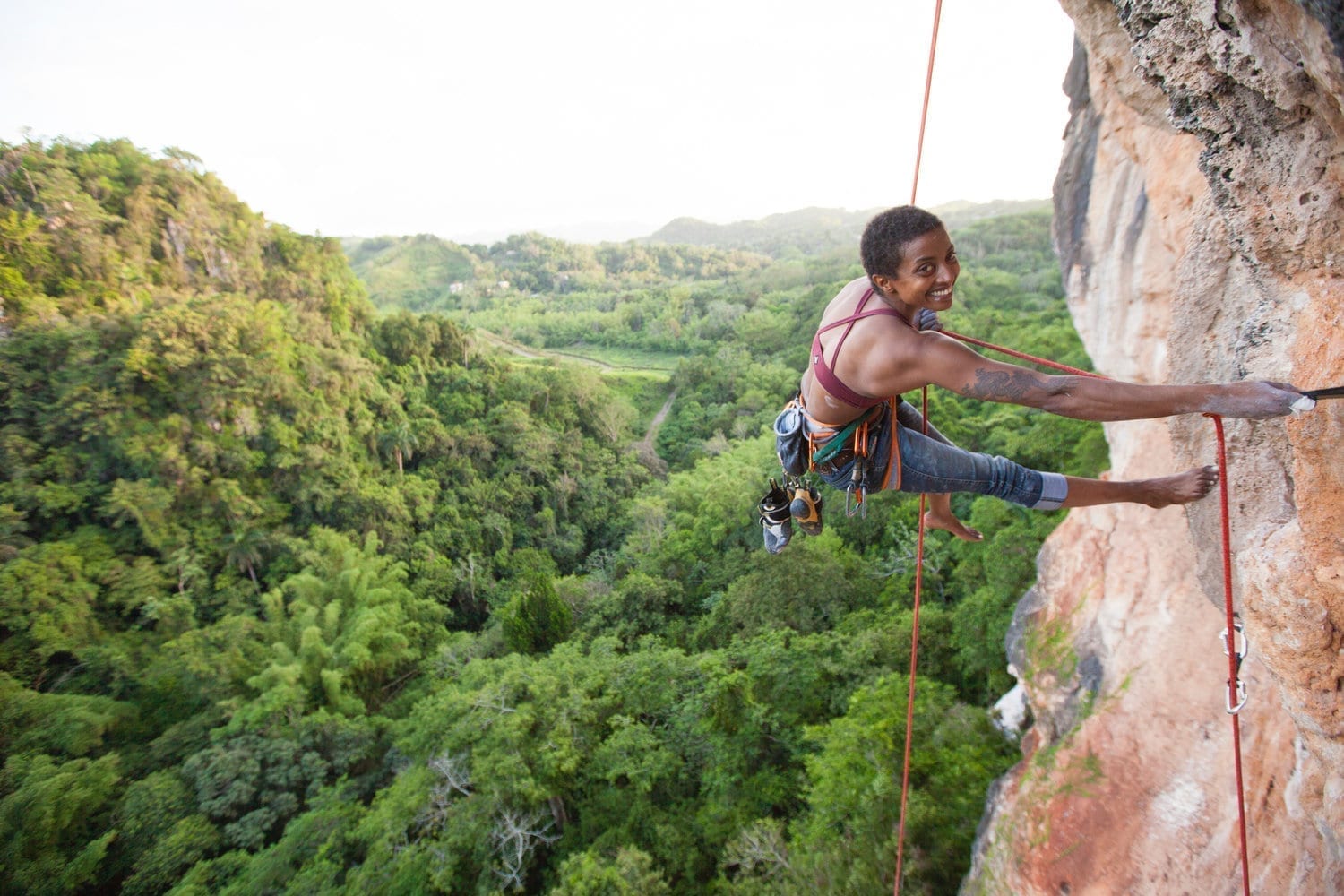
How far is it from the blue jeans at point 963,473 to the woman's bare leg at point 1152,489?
0.24 ft

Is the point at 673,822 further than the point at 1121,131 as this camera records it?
Yes

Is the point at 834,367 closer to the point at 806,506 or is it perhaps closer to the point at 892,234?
the point at 892,234

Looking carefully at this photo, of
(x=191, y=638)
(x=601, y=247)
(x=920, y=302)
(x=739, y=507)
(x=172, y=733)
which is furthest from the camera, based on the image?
(x=601, y=247)

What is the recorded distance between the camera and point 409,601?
57.6ft

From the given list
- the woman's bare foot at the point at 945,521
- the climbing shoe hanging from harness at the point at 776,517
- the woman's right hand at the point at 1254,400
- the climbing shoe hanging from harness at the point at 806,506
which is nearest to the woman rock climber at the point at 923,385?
the woman's right hand at the point at 1254,400

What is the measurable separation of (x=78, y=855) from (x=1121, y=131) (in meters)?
16.5

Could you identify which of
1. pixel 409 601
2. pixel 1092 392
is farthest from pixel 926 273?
pixel 409 601

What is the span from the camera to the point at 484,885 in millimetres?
8609

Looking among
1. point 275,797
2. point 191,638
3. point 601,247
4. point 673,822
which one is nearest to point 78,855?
point 275,797

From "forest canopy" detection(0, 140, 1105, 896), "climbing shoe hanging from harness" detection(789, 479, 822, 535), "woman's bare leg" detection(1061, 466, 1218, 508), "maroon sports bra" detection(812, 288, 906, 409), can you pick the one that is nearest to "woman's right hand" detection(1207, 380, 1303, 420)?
"woman's bare leg" detection(1061, 466, 1218, 508)

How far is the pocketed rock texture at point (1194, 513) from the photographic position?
66.0 inches

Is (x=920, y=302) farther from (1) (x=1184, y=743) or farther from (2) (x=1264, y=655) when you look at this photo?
(1) (x=1184, y=743)

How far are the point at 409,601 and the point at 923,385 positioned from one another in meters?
17.8

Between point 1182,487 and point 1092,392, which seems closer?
point 1092,392
